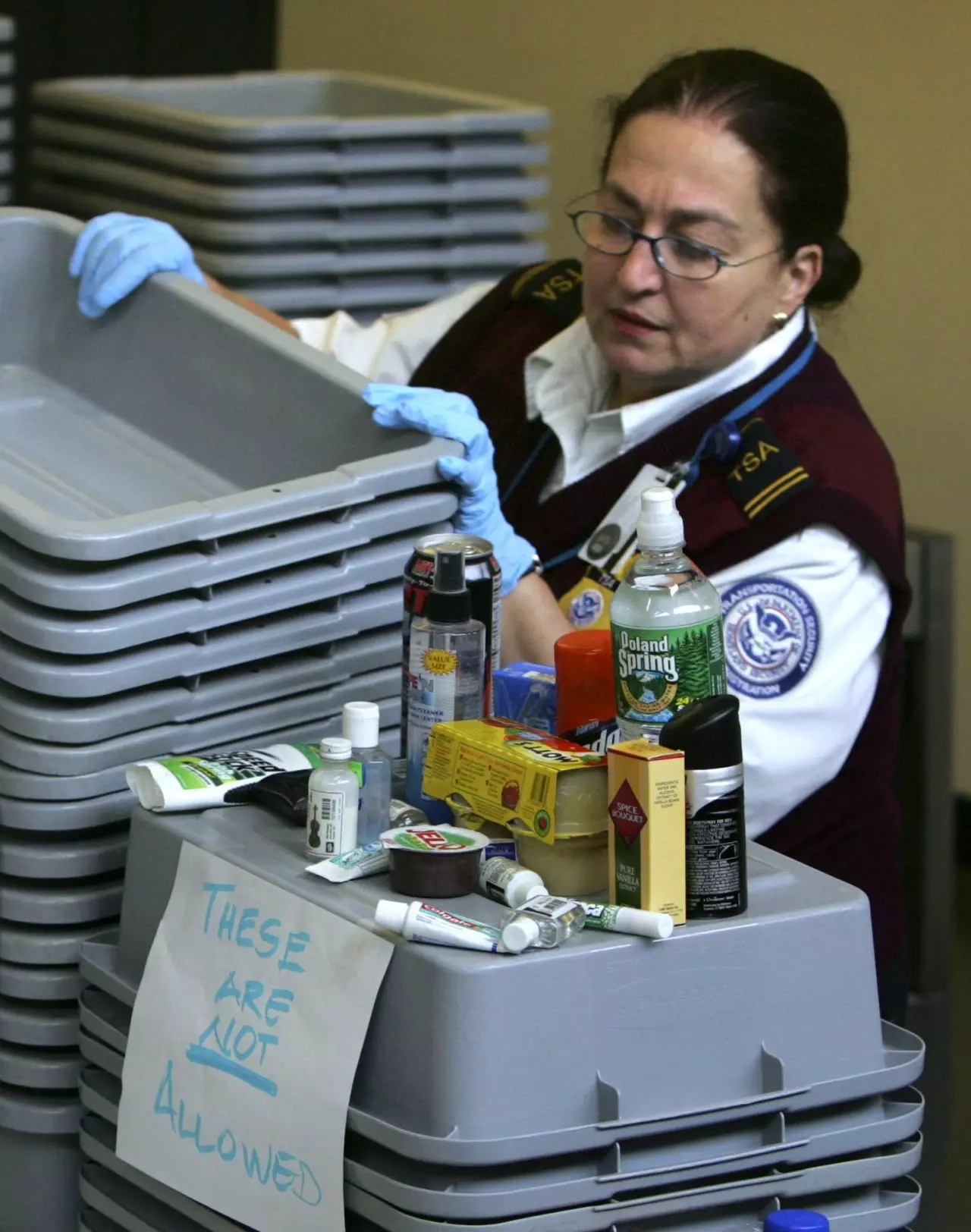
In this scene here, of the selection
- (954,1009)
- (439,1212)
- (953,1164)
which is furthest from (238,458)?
(954,1009)

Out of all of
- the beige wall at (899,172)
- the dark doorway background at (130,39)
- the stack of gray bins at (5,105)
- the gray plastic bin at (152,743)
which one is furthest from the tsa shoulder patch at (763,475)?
the dark doorway background at (130,39)

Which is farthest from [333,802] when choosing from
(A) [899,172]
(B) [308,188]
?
(A) [899,172]

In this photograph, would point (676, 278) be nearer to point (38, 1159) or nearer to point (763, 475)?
point (763, 475)

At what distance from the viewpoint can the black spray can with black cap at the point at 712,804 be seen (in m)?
1.18

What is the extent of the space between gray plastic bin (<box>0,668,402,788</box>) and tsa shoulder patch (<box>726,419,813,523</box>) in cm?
51

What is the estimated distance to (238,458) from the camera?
179 cm

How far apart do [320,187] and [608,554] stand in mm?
847

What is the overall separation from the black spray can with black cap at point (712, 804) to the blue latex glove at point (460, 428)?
0.41 metres

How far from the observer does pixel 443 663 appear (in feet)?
4.48

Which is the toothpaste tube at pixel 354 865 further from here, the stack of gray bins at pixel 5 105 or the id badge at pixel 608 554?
the stack of gray bins at pixel 5 105

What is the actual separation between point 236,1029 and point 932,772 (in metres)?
1.64

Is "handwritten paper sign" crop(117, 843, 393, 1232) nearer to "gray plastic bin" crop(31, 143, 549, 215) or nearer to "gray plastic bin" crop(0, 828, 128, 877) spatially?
"gray plastic bin" crop(0, 828, 128, 877)

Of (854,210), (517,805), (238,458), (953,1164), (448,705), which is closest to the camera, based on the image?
(517,805)

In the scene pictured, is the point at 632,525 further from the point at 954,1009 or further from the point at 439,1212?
the point at 954,1009
